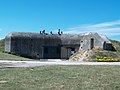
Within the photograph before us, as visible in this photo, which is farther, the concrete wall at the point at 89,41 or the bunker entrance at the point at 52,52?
the bunker entrance at the point at 52,52

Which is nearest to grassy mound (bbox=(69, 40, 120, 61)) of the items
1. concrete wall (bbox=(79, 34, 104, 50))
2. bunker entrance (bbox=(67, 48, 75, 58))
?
concrete wall (bbox=(79, 34, 104, 50))

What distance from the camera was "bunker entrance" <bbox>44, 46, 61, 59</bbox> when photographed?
2645 inches

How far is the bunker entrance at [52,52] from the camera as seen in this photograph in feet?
220

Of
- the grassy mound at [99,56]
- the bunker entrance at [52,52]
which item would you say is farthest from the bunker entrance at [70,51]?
the grassy mound at [99,56]

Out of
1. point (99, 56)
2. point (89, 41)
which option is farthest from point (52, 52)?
point (99, 56)

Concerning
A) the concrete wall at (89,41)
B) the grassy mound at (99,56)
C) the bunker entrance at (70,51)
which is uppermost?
the concrete wall at (89,41)

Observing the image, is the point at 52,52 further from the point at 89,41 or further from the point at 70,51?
the point at 89,41

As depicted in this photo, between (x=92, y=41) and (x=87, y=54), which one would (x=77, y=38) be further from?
(x=87, y=54)

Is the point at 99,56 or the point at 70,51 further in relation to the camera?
the point at 70,51

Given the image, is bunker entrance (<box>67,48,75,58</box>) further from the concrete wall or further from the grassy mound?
the grassy mound

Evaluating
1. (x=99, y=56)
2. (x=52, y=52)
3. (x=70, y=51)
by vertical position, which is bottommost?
(x=99, y=56)

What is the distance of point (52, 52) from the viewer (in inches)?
2657

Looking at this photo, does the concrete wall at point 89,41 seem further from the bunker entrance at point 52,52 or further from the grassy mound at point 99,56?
the bunker entrance at point 52,52

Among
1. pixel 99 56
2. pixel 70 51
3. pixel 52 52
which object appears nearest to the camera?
pixel 99 56
